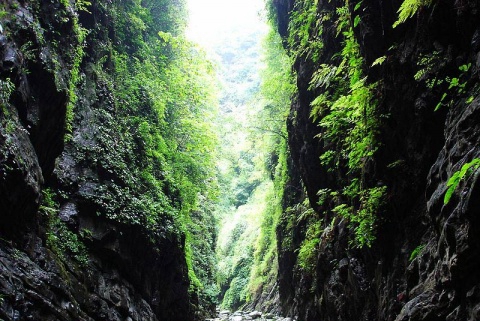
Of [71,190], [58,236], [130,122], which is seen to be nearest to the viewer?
[58,236]

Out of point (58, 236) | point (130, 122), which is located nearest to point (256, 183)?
point (130, 122)

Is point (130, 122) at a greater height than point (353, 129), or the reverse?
point (130, 122)

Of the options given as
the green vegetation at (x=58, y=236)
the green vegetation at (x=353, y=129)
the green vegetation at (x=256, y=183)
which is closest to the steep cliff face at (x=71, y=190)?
the green vegetation at (x=58, y=236)

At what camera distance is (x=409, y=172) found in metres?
5.73

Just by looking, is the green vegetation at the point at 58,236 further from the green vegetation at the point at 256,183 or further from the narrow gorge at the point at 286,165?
the green vegetation at the point at 256,183

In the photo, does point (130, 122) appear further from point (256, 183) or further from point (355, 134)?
point (256, 183)

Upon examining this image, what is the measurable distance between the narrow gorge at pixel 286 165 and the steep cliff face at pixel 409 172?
0.08 ft

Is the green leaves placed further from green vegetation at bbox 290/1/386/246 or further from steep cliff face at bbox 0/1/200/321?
steep cliff face at bbox 0/1/200/321

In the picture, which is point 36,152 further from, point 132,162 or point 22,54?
point 132,162

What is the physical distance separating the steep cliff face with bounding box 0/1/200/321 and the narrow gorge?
1.6 inches

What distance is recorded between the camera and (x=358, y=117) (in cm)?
704

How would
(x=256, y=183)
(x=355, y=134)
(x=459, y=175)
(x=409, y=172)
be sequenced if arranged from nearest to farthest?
1. (x=459, y=175)
2. (x=409, y=172)
3. (x=355, y=134)
4. (x=256, y=183)

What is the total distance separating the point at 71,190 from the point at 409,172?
7.13 meters

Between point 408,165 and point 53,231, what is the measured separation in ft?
22.0
